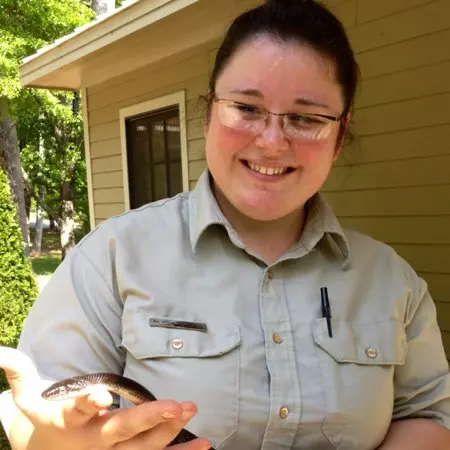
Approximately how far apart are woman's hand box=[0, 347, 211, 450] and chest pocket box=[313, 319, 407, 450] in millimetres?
442

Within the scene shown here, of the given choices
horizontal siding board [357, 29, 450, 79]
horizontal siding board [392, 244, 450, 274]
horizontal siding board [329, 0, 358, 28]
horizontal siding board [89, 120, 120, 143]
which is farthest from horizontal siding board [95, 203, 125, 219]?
horizontal siding board [392, 244, 450, 274]

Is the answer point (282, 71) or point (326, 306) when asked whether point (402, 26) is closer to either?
point (282, 71)

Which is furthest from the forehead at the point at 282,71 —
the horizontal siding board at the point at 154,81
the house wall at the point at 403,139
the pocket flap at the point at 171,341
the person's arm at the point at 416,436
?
the horizontal siding board at the point at 154,81

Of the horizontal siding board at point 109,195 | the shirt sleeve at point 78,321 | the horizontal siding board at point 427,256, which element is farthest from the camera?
the horizontal siding board at point 109,195

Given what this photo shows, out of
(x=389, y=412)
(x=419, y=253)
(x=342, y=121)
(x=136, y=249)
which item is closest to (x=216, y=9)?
(x=419, y=253)

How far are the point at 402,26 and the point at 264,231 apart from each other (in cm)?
238

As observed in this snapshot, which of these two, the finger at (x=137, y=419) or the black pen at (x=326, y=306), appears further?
the black pen at (x=326, y=306)

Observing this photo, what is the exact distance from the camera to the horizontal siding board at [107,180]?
6.66 metres

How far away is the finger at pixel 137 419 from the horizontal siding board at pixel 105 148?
5.84 meters

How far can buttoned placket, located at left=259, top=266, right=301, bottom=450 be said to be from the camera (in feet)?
4.27

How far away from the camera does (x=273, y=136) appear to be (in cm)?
138

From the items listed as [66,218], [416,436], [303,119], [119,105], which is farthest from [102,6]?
→ [416,436]

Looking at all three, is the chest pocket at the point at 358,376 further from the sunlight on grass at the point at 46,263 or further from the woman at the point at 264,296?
the sunlight on grass at the point at 46,263

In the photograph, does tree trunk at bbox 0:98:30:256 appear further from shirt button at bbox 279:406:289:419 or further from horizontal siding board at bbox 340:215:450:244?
shirt button at bbox 279:406:289:419
